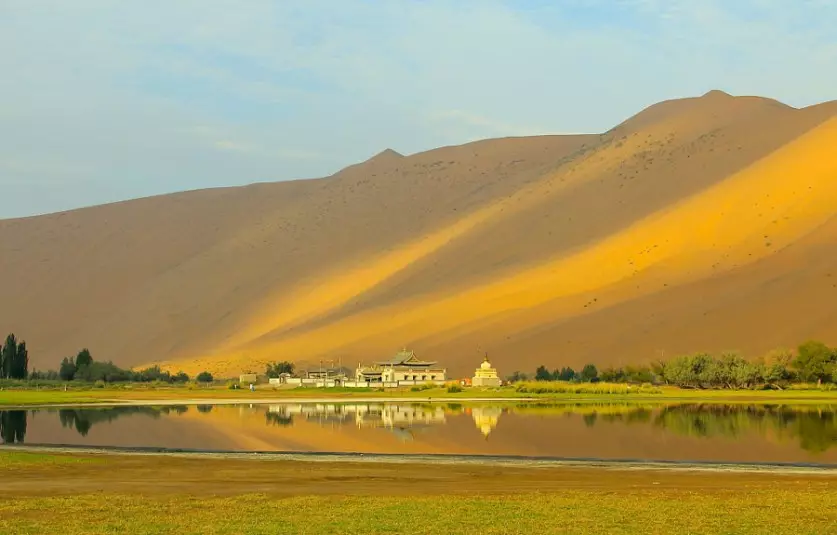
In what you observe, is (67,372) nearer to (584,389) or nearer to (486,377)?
(486,377)

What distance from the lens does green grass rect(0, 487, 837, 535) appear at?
16703 mm

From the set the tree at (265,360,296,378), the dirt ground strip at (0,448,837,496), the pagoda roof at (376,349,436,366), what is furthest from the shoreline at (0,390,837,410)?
the dirt ground strip at (0,448,837,496)

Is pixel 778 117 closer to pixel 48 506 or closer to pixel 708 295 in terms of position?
pixel 708 295

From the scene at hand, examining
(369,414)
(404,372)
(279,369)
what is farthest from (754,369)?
(279,369)

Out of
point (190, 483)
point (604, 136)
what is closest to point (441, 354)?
Answer: point (604, 136)

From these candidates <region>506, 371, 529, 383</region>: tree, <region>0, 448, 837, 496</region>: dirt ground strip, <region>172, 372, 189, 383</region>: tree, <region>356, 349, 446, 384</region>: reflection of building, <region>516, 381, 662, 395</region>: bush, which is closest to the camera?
<region>0, 448, 837, 496</region>: dirt ground strip

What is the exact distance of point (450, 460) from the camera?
29453 mm

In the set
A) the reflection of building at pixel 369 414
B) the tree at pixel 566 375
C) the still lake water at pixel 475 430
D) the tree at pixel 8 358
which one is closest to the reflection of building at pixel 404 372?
the tree at pixel 566 375

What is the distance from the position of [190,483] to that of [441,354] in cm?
8261

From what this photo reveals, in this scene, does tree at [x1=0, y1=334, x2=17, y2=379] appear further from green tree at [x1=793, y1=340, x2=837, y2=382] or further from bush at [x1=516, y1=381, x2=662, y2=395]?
green tree at [x1=793, y1=340, x2=837, y2=382]

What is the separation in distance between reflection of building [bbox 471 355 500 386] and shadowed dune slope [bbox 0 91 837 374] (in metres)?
7.67

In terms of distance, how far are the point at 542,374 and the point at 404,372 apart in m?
12.0

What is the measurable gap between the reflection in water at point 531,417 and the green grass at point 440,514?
1380 centimetres

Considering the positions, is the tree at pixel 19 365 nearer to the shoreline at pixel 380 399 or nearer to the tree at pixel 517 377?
the shoreline at pixel 380 399
